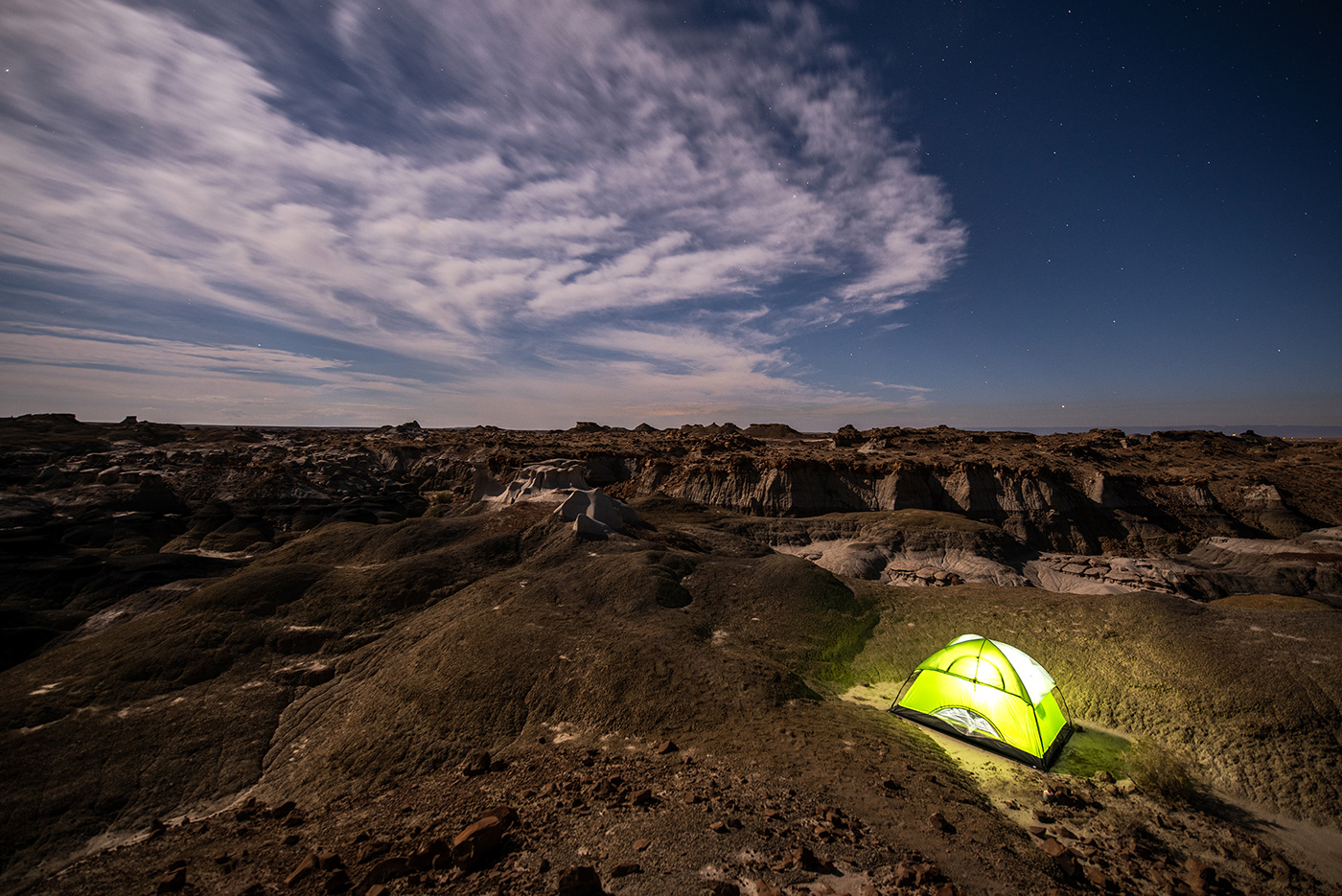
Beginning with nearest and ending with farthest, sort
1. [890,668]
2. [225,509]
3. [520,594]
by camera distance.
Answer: [890,668] < [520,594] < [225,509]

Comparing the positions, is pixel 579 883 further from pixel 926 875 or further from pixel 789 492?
pixel 789 492

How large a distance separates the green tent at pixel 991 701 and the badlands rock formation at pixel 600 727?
0.62 metres

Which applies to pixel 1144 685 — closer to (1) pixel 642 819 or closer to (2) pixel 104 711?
(1) pixel 642 819

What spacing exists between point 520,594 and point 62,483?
7781 cm

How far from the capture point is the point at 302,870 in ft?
24.7

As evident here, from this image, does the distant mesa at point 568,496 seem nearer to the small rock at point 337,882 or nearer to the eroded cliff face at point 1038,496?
the small rock at point 337,882

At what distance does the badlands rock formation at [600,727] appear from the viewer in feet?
26.0

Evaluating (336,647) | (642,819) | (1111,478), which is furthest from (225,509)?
(1111,478)

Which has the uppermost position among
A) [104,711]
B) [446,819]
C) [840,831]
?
[840,831]

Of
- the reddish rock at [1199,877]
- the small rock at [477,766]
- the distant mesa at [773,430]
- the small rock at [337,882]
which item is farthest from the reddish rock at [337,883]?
the distant mesa at [773,430]

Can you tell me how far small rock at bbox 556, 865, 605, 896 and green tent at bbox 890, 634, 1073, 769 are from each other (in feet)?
34.5

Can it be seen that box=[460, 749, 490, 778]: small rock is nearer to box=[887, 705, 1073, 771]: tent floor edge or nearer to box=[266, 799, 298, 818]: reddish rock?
box=[266, 799, 298, 818]: reddish rock

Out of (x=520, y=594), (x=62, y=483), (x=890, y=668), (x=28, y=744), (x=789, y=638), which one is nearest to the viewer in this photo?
(x=28, y=744)

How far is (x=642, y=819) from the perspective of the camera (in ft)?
27.7
